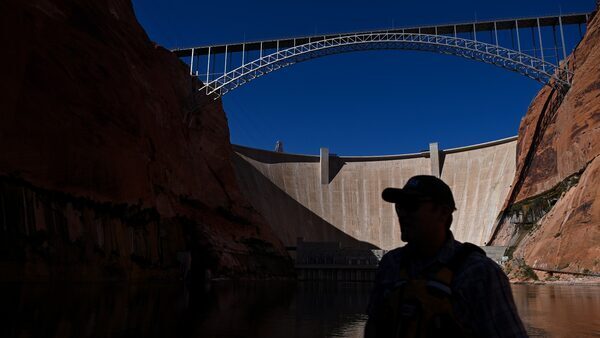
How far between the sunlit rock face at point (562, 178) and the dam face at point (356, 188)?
10.1 meters

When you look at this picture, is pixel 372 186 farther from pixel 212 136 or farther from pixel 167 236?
pixel 167 236

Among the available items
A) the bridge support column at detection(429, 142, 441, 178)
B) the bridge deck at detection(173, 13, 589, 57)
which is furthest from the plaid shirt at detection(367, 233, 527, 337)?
the bridge support column at detection(429, 142, 441, 178)

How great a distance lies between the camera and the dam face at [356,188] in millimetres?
65312

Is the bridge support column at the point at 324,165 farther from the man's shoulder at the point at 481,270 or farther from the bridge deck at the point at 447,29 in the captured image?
the man's shoulder at the point at 481,270

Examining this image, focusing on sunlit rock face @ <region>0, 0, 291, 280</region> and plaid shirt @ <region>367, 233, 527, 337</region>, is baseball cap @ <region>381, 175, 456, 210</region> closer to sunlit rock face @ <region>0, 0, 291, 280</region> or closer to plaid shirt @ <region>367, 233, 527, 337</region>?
plaid shirt @ <region>367, 233, 527, 337</region>

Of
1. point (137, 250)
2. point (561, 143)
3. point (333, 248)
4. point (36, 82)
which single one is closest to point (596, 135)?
point (561, 143)

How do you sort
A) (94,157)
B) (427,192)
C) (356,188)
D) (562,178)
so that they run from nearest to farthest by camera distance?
(427,192)
(94,157)
(562,178)
(356,188)

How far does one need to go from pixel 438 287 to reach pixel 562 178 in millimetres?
47253

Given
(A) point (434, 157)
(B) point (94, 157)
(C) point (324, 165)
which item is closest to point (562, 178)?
(A) point (434, 157)

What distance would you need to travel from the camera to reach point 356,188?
7388cm

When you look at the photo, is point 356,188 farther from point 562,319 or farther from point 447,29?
point 562,319

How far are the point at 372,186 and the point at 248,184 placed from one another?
63.2 ft

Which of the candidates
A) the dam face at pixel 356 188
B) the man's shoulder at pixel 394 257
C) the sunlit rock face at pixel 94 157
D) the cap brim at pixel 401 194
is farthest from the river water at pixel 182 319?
the dam face at pixel 356 188

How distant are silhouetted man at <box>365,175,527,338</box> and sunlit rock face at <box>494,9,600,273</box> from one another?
115ft
